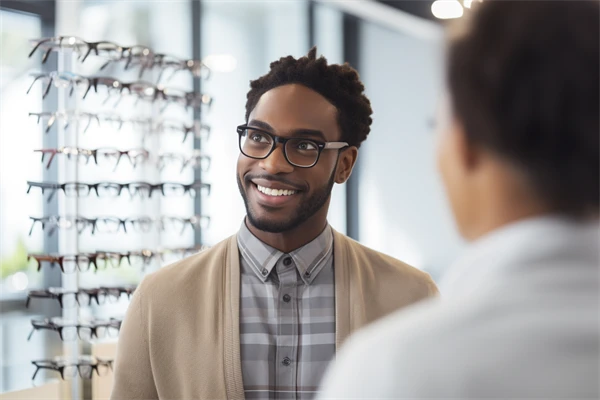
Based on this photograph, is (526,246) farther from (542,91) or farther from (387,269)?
(387,269)

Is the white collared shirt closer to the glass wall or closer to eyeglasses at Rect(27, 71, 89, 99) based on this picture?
eyeglasses at Rect(27, 71, 89, 99)

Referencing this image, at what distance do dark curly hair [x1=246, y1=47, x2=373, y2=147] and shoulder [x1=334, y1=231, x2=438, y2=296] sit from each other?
0.83 feet

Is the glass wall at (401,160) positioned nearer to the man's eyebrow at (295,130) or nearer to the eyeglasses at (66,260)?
the eyeglasses at (66,260)

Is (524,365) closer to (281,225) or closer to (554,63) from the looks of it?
(554,63)

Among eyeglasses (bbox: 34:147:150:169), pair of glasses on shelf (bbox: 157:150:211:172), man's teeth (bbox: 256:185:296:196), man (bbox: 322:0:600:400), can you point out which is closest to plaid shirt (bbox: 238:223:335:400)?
man's teeth (bbox: 256:185:296:196)

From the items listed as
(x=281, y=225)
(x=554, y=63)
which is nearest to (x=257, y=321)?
(x=281, y=225)

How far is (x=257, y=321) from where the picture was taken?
5.15 feet

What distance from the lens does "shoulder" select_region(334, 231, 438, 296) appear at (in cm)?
169

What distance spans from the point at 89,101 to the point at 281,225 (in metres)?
2.89

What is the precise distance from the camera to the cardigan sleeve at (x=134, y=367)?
155cm

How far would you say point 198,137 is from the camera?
427 cm

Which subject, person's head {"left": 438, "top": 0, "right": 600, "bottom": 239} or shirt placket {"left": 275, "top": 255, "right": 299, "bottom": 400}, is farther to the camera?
shirt placket {"left": 275, "top": 255, "right": 299, "bottom": 400}

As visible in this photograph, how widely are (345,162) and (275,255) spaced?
296 millimetres

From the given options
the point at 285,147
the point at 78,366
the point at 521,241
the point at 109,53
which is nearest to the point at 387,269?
the point at 285,147
